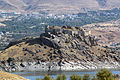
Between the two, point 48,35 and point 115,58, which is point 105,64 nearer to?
point 115,58

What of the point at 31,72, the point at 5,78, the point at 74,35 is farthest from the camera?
the point at 74,35

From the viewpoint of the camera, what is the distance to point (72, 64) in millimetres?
158125

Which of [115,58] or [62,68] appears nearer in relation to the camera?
[62,68]

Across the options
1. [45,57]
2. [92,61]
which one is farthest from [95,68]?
[45,57]

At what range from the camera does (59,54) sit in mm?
163500

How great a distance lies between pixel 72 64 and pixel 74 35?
16.7 meters

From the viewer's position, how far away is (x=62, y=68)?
156m

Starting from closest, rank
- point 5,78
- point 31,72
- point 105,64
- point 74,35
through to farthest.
A: 1. point 5,78
2. point 31,72
3. point 105,64
4. point 74,35

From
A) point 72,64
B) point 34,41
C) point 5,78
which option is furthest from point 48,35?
point 5,78

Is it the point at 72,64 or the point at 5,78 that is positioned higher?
the point at 5,78

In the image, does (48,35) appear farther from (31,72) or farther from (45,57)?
(31,72)

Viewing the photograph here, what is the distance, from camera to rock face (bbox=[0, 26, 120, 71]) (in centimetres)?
15825

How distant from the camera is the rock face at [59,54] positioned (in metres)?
158

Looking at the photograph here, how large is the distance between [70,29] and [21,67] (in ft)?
79.9
